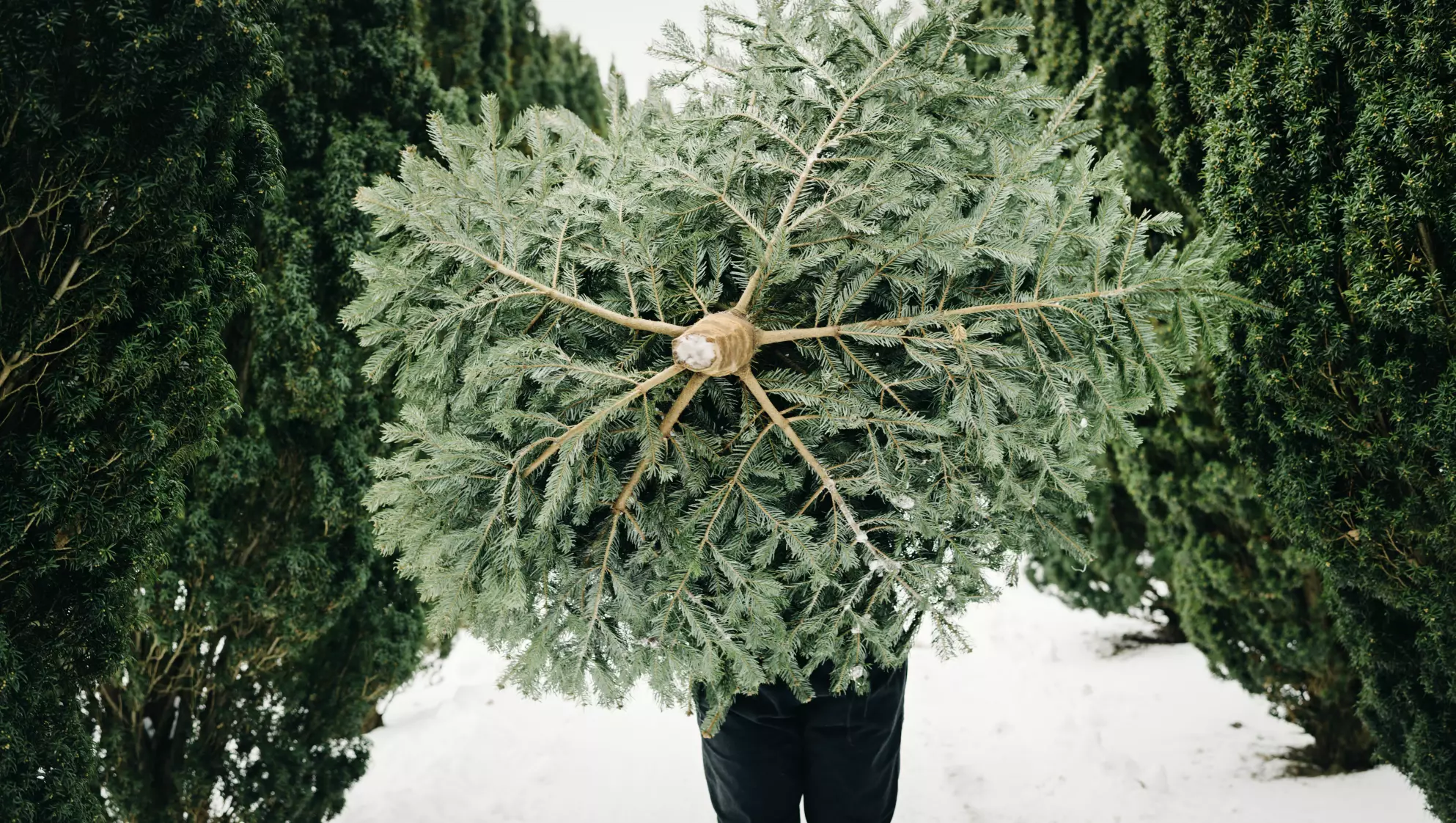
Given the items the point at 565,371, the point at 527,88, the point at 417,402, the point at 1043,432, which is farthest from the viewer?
the point at 527,88

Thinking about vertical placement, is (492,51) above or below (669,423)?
above

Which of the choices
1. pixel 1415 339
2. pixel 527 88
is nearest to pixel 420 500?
pixel 1415 339

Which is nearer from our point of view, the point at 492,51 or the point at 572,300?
the point at 572,300

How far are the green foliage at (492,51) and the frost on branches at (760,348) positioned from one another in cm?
134

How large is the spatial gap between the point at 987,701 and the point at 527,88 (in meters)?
4.25

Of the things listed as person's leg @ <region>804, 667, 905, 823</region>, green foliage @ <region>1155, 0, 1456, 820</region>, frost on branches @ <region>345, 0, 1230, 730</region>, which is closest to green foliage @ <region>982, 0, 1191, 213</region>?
green foliage @ <region>1155, 0, 1456, 820</region>

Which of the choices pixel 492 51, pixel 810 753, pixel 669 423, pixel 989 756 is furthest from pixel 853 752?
A: pixel 492 51

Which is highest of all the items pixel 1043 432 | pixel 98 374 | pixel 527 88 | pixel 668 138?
pixel 527 88

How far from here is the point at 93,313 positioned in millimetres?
1743

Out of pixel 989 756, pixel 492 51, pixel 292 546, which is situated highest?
pixel 492 51

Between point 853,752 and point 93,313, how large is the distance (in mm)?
1944

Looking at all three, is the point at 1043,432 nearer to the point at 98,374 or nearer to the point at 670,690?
the point at 670,690

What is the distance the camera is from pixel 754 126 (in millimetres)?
1531

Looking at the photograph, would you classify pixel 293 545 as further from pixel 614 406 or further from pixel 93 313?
pixel 614 406
